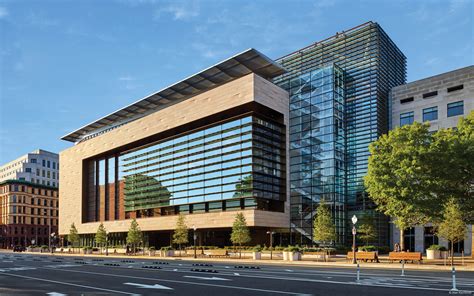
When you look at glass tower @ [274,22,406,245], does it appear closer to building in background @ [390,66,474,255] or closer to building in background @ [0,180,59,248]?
building in background @ [390,66,474,255]

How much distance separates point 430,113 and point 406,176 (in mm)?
25101

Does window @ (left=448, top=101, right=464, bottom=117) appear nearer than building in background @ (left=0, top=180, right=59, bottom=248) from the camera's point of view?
Yes

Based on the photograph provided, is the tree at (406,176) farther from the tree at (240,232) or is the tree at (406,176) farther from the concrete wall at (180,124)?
the concrete wall at (180,124)

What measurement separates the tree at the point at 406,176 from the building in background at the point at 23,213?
11056 cm

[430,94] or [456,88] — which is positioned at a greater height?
[456,88]

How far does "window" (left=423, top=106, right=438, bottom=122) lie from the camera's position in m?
60.3

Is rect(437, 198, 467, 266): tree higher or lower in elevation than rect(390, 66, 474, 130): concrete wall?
lower

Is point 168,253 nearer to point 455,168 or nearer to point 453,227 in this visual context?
point 455,168

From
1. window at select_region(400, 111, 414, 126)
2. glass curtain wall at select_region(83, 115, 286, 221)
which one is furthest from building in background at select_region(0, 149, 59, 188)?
window at select_region(400, 111, 414, 126)

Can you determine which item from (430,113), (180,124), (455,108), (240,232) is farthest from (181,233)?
(455,108)

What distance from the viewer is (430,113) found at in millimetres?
60906

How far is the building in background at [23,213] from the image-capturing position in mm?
130875

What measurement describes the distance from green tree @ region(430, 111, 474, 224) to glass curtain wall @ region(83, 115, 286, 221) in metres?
26.4

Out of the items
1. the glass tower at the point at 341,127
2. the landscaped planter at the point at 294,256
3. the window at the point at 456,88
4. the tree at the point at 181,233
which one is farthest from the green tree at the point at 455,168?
the tree at the point at 181,233
